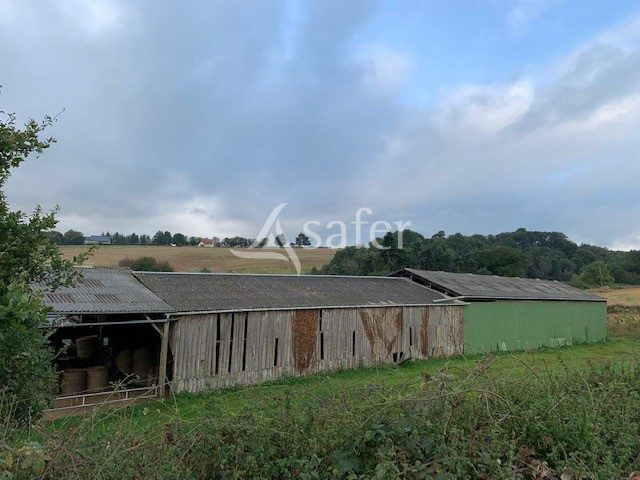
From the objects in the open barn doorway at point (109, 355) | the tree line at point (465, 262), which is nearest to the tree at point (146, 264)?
the tree line at point (465, 262)

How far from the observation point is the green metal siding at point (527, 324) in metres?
24.2

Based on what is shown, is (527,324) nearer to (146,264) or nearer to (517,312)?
(517,312)

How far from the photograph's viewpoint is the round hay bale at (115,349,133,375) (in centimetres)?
1593

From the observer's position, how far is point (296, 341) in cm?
1719

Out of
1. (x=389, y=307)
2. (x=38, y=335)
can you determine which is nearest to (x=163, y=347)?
(x=38, y=335)

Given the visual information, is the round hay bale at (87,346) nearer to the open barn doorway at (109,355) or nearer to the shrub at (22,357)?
the open barn doorway at (109,355)

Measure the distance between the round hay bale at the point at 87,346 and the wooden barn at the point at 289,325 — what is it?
2.58 meters

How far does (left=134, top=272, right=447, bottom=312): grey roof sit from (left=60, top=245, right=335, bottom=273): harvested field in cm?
2586

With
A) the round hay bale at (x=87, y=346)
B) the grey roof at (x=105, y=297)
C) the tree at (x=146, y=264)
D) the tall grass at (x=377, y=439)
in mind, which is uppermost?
the tree at (x=146, y=264)

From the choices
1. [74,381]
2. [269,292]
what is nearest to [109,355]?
[74,381]

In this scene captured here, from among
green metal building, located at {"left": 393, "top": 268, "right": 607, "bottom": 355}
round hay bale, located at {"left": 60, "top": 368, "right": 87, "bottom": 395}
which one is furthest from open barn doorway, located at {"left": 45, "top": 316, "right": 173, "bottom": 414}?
green metal building, located at {"left": 393, "top": 268, "right": 607, "bottom": 355}

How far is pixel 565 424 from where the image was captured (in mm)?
4676

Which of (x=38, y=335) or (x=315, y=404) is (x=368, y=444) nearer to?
(x=315, y=404)

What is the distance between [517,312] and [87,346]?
21.1 meters
